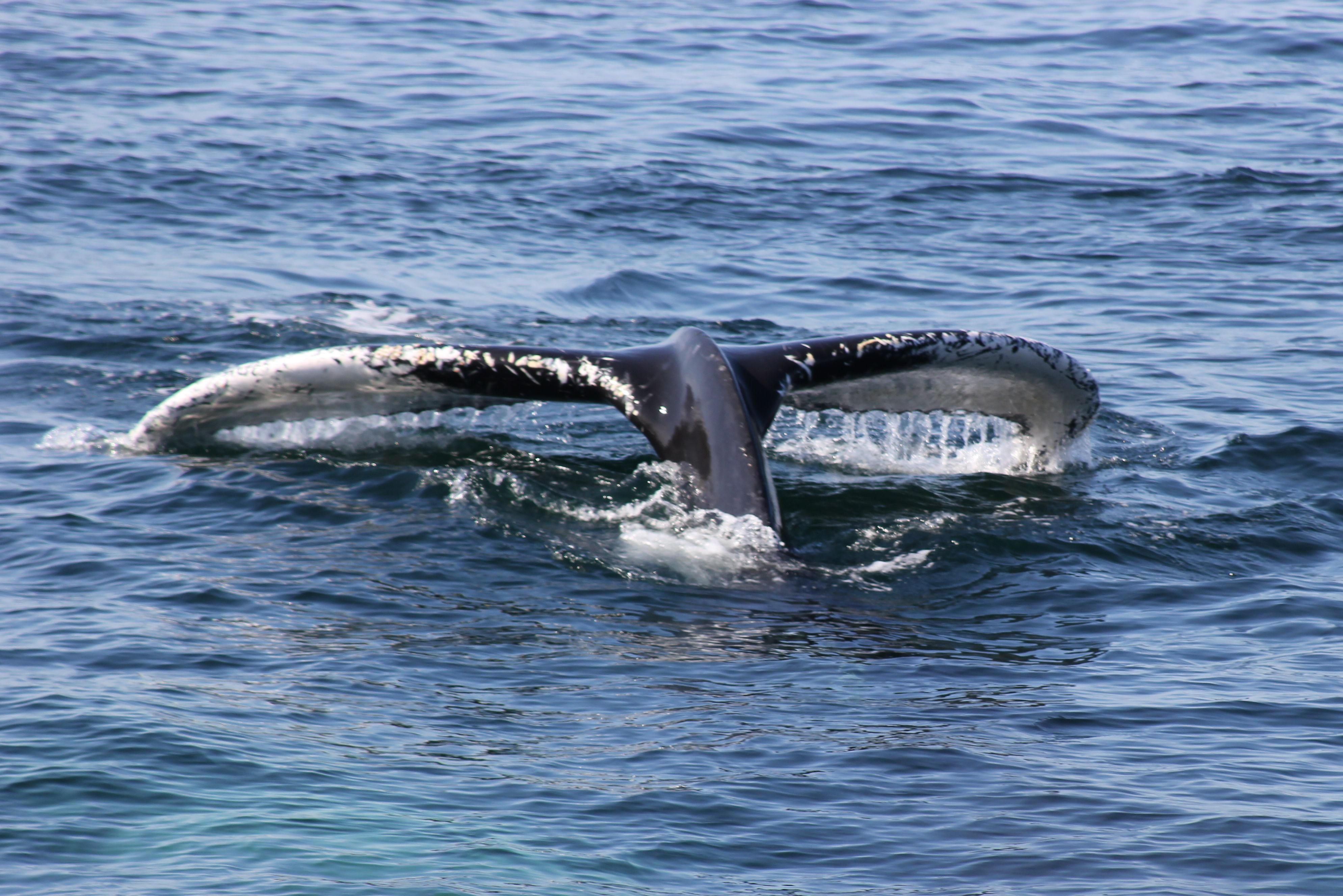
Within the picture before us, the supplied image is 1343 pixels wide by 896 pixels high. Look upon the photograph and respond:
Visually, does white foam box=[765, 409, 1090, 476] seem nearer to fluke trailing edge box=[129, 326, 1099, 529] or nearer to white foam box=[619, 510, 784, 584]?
fluke trailing edge box=[129, 326, 1099, 529]

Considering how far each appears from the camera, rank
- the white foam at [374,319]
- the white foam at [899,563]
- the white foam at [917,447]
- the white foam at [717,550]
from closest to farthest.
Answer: the white foam at [717,550] → the white foam at [899,563] → the white foam at [917,447] → the white foam at [374,319]

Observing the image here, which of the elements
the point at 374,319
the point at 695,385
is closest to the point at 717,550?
the point at 695,385

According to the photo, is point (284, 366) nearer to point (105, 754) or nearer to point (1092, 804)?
point (105, 754)

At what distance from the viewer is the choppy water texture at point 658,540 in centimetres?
537

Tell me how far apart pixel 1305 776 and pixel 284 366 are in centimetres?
551

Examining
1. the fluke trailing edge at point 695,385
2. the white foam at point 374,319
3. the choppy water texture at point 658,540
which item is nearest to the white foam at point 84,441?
the choppy water texture at point 658,540

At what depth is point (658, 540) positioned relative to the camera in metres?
8.42

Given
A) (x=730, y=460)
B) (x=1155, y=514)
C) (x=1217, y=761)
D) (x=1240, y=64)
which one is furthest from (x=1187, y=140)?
(x=1217, y=761)

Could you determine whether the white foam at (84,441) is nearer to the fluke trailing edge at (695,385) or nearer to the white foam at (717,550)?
the fluke trailing edge at (695,385)

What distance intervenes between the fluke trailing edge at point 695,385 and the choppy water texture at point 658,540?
0.96 feet

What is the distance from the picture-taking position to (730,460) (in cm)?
803

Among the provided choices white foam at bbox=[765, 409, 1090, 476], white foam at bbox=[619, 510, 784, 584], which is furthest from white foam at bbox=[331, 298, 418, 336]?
white foam at bbox=[619, 510, 784, 584]

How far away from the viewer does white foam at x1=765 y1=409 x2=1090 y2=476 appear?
33.2ft

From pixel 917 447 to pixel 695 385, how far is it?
2815mm
